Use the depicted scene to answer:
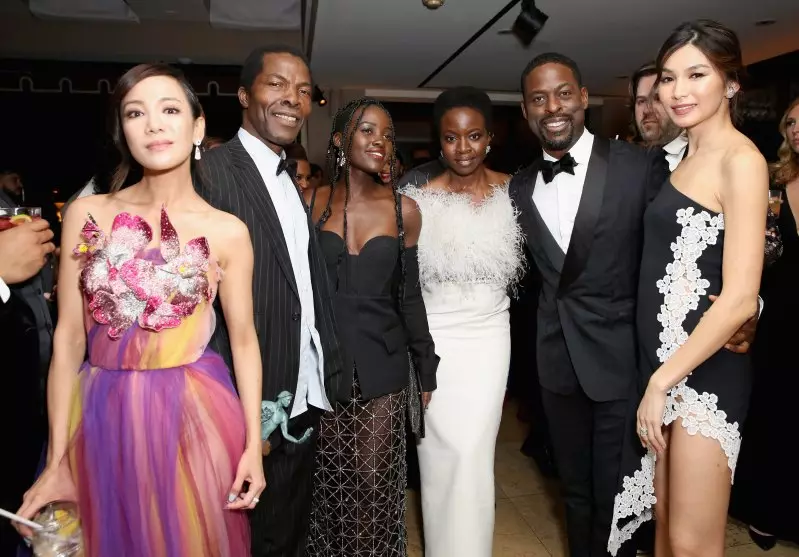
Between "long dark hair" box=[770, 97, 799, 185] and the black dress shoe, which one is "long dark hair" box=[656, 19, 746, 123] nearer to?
"long dark hair" box=[770, 97, 799, 185]

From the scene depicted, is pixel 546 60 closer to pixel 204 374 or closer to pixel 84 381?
pixel 204 374

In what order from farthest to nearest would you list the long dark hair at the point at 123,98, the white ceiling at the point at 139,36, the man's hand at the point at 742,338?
the white ceiling at the point at 139,36, the man's hand at the point at 742,338, the long dark hair at the point at 123,98

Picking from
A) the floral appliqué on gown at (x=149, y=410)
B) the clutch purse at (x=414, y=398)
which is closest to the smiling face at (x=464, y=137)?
the clutch purse at (x=414, y=398)

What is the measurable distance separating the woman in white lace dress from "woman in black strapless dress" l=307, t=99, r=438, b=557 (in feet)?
0.86

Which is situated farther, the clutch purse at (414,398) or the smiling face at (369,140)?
the clutch purse at (414,398)

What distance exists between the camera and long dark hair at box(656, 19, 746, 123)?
5.43 feet

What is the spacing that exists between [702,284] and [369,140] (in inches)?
45.8

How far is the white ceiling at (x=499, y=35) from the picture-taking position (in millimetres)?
5152

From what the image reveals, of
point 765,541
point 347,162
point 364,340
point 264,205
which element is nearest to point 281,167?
point 264,205

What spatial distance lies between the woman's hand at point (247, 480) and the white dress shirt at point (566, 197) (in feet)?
4.43

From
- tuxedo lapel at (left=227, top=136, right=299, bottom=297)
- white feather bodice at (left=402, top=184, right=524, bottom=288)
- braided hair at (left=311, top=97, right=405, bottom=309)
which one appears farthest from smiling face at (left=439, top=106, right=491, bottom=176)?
tuxedo lapel at (left=227, top=136, right=299, bottom=297)

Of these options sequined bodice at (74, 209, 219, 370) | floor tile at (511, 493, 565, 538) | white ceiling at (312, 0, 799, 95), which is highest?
white ceiling at (312, 0, 799, 95)

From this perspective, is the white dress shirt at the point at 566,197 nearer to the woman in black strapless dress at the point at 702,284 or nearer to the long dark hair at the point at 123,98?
the woman in black strapless dress at the point at 702,284

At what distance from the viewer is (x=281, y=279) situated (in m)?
1.79
